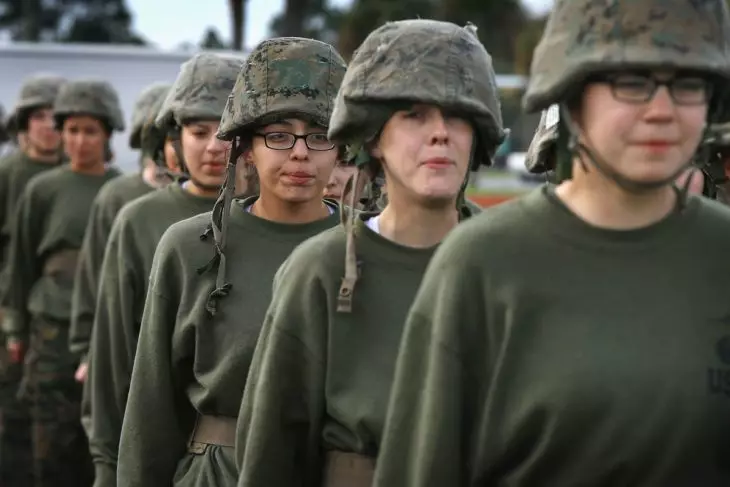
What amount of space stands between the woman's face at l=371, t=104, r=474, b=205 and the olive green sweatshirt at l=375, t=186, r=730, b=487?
0.68m

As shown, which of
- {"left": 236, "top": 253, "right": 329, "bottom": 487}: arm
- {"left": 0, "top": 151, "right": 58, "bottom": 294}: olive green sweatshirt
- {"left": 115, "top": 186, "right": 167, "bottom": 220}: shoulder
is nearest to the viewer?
{"left": 236, "top": 253, "right": 329, "bottom": 487}: arm

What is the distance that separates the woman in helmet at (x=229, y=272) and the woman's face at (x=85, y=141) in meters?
4.70

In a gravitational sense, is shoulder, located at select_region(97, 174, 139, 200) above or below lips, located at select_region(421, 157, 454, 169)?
below

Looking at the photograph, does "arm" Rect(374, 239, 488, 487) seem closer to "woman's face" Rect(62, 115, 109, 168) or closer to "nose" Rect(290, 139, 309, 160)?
"nose" Rect(290, 139, 309, 160)

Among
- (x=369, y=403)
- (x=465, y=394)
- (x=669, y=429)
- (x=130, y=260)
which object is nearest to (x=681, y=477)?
(x=669, y=429)

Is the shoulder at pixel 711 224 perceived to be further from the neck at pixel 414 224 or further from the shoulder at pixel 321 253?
the shoulder at pixel 321 253

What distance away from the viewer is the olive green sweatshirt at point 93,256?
9.08 metres

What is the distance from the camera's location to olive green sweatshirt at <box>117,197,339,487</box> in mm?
5730

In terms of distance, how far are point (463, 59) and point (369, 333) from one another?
0.81 m

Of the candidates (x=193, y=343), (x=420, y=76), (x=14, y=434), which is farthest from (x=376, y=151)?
(x=14, y=434)

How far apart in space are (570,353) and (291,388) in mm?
1230

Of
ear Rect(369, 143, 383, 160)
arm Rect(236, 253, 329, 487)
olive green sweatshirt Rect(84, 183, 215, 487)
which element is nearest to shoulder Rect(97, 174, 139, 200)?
olive green sweatshirt Rect(84, 183, 215, 487)

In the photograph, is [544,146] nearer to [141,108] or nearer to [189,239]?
[189,239]

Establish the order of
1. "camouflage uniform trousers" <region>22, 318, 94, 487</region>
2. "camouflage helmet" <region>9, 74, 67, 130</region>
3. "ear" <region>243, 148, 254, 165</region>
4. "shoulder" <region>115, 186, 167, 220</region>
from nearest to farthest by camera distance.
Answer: "ear" <region>243, 148, 254, 165</region>, "shoulder" <region>115, 186, 167, 220</region>, "camouflage uniform trousers" <region>22, 318, 94, 487</region>, "camouflage helmet" <region>9, 74, 67, 130</region>
